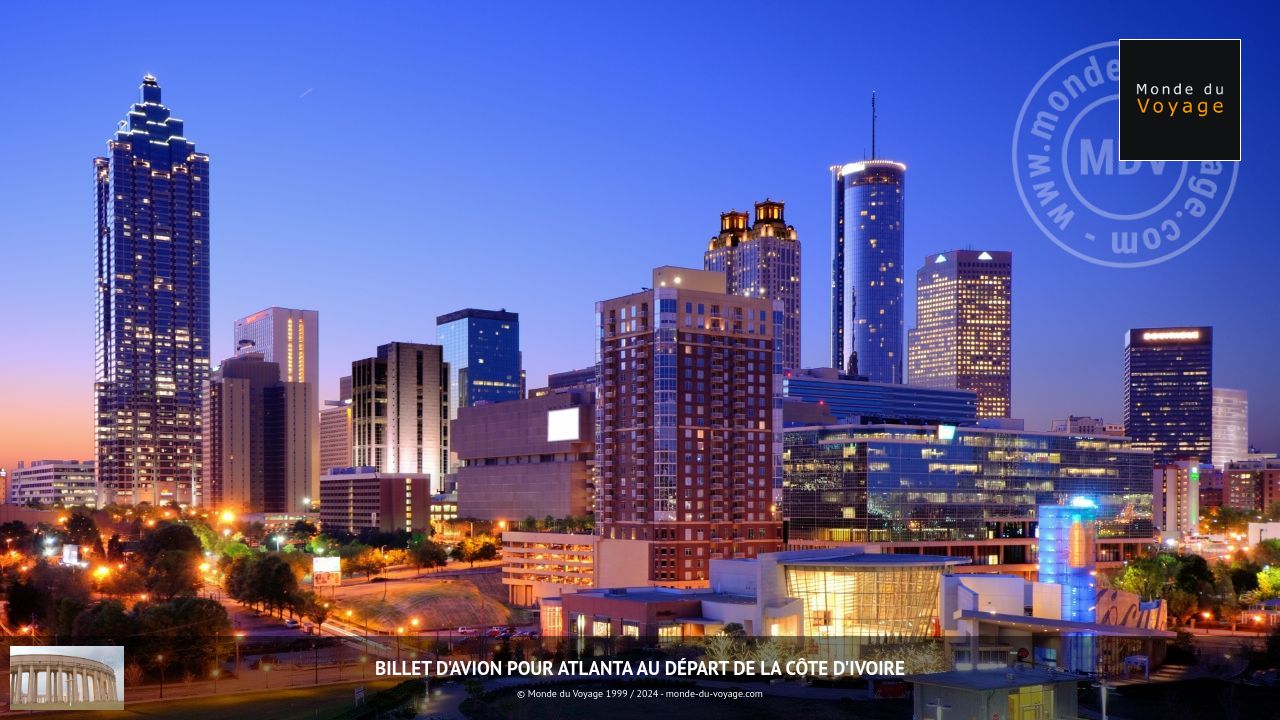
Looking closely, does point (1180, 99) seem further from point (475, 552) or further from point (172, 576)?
point (475, 552)

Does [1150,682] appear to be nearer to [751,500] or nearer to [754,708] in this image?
[754,708]

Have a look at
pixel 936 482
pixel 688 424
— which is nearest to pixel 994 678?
pixel 688 424

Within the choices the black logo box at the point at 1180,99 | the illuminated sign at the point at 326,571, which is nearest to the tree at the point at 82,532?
the illuminated sign at the point at 326,571

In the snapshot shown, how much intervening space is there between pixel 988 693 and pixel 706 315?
355 feet

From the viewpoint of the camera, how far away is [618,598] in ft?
305

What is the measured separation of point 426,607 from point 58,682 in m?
57.2

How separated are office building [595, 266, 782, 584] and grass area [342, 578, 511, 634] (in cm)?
2145

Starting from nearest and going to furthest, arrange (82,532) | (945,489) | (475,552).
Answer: (945,489) < (82,532) < (475,552)

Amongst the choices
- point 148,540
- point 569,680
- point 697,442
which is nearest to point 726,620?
point 569,680

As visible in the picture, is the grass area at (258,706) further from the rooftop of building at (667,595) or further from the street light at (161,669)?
the rooftop of building at (667,595)

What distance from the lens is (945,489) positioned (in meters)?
165

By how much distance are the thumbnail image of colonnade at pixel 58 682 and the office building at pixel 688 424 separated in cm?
7709

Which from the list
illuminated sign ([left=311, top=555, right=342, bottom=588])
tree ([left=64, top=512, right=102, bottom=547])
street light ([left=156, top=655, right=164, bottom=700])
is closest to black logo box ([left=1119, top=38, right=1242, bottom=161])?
street light ([left=156, top=655, right=164, bottom=700])

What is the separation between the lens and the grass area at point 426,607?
12481cm
